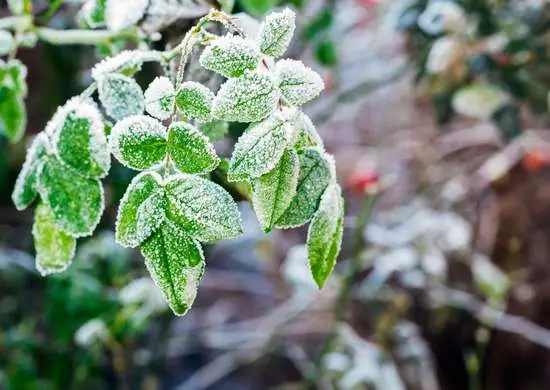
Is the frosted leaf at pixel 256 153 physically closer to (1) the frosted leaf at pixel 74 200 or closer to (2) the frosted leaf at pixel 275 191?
(2) the frosted leaf at pixel 275 191

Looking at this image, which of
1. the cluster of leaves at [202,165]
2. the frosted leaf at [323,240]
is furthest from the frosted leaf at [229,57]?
the frosted leaf at [323,240]

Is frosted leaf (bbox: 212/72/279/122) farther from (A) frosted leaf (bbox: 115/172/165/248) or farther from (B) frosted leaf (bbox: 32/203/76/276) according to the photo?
(B) frosted leaf (bbox: 32/203/76/276)

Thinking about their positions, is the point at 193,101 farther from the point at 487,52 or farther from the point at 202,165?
the point at 487,52

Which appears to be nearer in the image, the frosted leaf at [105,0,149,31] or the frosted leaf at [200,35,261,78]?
the frosted leaf at [200,35,261,78]

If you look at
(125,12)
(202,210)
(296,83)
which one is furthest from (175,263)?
(125,12)

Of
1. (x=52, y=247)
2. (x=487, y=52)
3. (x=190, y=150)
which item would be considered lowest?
(x=487, y=52)

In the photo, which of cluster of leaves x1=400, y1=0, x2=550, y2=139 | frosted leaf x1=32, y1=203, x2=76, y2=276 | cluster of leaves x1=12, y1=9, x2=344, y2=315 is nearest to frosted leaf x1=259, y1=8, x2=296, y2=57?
cluster of leaves x1=12, y1=9, x2=344, y2=315

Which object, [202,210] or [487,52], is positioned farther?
[487,52]

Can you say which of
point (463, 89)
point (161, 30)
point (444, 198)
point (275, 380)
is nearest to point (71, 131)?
point (161, 30)
